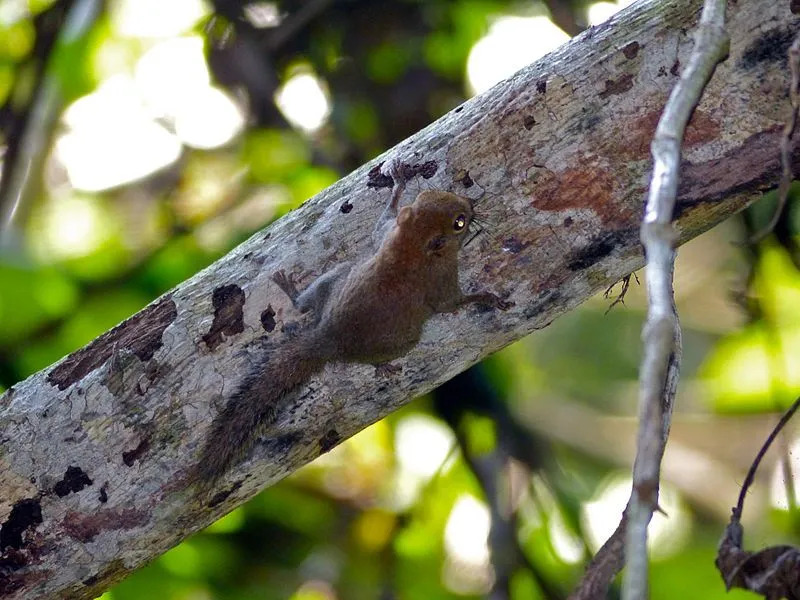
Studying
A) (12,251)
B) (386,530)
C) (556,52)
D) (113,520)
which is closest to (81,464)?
(113,520)

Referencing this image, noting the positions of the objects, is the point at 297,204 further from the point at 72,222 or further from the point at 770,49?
the point at 770,49

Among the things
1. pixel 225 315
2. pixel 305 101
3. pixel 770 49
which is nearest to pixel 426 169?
pixel 225 315

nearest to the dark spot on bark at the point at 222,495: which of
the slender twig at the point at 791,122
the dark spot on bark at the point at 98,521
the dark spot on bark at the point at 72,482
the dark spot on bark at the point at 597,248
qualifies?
the dark spot on bark at the point at 98,521

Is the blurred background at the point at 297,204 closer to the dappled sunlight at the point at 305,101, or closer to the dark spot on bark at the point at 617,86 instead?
the dappled sunlight at the point at 305,101

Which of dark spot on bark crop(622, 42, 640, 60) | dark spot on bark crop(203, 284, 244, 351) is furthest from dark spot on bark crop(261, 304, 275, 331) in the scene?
dark spot on bark crop(622, 42, 640, 60)

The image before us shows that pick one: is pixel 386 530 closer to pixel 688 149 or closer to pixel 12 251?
pixel 12 251

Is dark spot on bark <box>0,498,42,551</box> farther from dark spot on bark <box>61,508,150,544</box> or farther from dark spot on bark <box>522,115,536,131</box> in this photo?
dark spot on bark <box>522,115,536,131</box>
